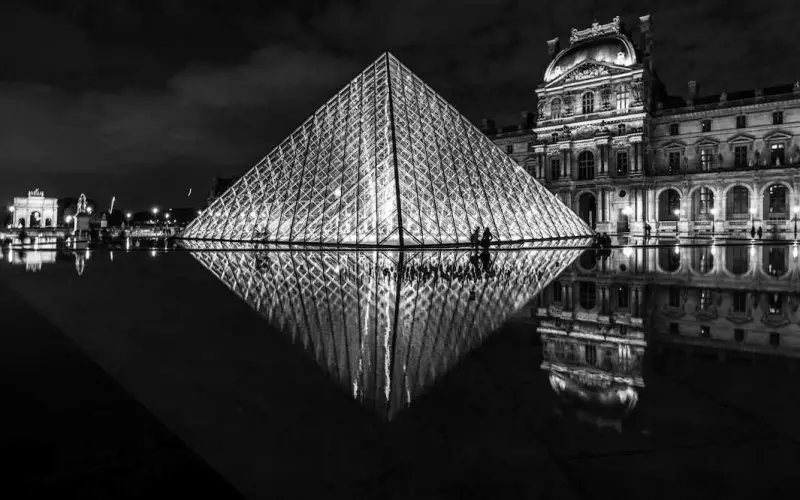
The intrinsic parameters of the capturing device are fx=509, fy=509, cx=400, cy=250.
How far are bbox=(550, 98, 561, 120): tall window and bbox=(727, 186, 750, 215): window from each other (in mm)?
16247

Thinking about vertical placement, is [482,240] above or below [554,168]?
below

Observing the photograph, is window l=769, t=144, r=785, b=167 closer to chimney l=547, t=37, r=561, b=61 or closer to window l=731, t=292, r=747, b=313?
chimney l=547, t=37, r=561, b=61

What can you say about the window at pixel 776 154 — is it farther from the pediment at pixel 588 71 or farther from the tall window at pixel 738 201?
the pediment at pixel 588 71

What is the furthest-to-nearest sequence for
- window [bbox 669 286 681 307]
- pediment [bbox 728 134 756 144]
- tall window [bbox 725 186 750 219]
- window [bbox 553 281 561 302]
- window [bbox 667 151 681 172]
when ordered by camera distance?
1. window [bbox 667 151 681 172]
2. tall window [bbox 725 186 750 219]
3. pediment [bbox 728 134 756 144]
4. window [bbox 553 281 561 302]
5. window [bbox 669 286 681 307]

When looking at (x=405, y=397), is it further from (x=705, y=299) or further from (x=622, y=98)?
(x=622, y=98)

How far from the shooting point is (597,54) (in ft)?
152

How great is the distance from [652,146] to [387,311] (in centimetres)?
4753

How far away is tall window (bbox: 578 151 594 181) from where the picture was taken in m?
48.0

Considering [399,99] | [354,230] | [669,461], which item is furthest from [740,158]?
[669,461]

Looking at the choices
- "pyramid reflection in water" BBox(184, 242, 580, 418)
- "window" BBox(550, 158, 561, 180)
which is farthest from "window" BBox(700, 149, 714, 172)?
"pyramid reflection in water" BBox(184, 242, 580, 418)

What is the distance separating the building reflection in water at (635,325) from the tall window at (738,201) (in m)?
38.6

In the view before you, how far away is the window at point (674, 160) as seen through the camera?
4538 centimetres

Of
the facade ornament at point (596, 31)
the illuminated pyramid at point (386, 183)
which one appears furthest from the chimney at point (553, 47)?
the illuminated pyramid at point (386, 183)

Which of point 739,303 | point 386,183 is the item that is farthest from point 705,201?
point 739,303
